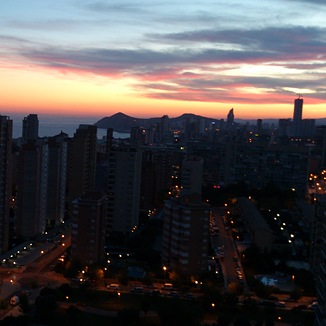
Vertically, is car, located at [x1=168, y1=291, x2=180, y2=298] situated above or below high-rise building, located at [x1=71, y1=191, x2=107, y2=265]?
below

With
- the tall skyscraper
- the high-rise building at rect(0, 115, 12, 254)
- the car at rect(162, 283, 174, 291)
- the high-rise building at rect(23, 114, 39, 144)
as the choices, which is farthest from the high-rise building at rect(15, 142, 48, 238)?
the tall skyscraper

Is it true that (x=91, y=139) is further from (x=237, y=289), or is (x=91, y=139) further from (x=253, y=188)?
(x=237, y=289)

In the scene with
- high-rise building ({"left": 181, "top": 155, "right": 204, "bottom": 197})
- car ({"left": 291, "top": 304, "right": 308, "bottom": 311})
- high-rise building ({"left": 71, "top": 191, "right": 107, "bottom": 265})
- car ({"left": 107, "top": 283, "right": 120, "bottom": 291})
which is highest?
high-rise building ({"left": 181, "top": 155, "right": 204, "bottom": 197})

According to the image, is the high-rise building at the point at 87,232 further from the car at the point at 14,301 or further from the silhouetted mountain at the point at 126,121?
the silhouetted mountain at the point at 126,121

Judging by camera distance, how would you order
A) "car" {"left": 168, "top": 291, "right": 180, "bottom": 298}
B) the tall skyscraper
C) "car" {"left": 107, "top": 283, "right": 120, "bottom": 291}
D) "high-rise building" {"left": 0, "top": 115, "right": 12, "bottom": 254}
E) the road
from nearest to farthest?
"car" {"left": 168, "top": 291, "right": 180, "bottom": 298}, "car" {"left": 107, "top": 283, "right": 120, "bottom": 291}, the road, "high-rise building" {"left": 0, "top": 115, "right": 12, "bottom": 254}, the tall skyscraper

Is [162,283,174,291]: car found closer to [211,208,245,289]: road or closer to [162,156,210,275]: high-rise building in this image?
[162,156,210,275]: high-rise building

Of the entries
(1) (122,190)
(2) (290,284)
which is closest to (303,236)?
(2) (290,284)
